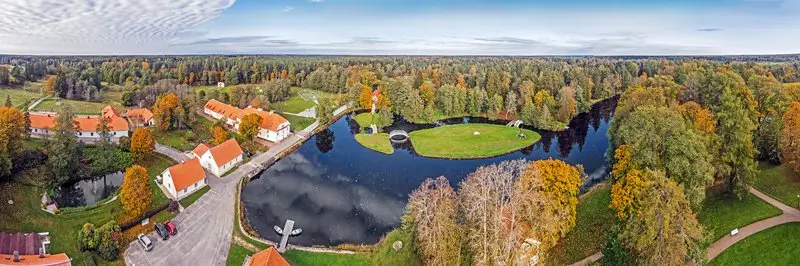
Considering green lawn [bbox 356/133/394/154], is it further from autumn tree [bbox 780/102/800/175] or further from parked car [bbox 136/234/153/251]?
autumn tree [bbox 780/102/800/175]

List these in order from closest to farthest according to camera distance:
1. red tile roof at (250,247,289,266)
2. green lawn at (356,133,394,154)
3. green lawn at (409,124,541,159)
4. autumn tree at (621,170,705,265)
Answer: autumn tree at (621,170,705,265) → red tile roof at (250,247,289,266) → green lawn at (409,124,541,159) → green lawn at (356,133,394,154)

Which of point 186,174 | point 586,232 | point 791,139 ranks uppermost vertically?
point 791,139

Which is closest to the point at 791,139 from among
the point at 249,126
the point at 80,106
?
the point at 249,126

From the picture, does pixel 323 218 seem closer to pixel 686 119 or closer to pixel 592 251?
pixel 592 251

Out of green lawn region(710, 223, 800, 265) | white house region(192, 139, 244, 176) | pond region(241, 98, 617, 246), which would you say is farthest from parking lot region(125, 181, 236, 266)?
green lawn region(710, 223, 800, 265)

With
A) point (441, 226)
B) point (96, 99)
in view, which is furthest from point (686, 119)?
point (96, 99)

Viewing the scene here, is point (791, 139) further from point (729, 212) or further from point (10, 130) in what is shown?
point (10, 130)
